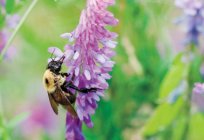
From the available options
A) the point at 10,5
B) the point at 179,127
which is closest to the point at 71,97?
the point at 10,5

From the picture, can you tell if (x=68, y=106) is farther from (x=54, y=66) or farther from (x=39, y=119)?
(x=39, y=119)

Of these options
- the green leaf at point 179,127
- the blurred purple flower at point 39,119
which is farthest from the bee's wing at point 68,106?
the blurred purple flower at point 39,119

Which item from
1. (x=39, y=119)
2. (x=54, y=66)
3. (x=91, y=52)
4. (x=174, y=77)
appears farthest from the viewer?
(x=39, y=119)

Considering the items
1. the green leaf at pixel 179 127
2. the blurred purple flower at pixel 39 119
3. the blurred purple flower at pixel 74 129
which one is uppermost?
the blurred purple flower at pixel 39 119

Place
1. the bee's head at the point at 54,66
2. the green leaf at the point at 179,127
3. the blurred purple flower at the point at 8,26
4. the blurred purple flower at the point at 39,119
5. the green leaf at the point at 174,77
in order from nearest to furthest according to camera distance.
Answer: the bee's head at the point at 54,66, the blurred purple flower at the point at 8,26, the green leaf at the point at 174,77, the green leaf at the point at 179,127, the blurred purple flower at the point at 39,119

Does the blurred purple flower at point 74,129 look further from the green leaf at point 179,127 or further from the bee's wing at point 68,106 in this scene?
the green leaf at point 179,127

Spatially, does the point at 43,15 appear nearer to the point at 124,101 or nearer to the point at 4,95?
the point at 4,95
